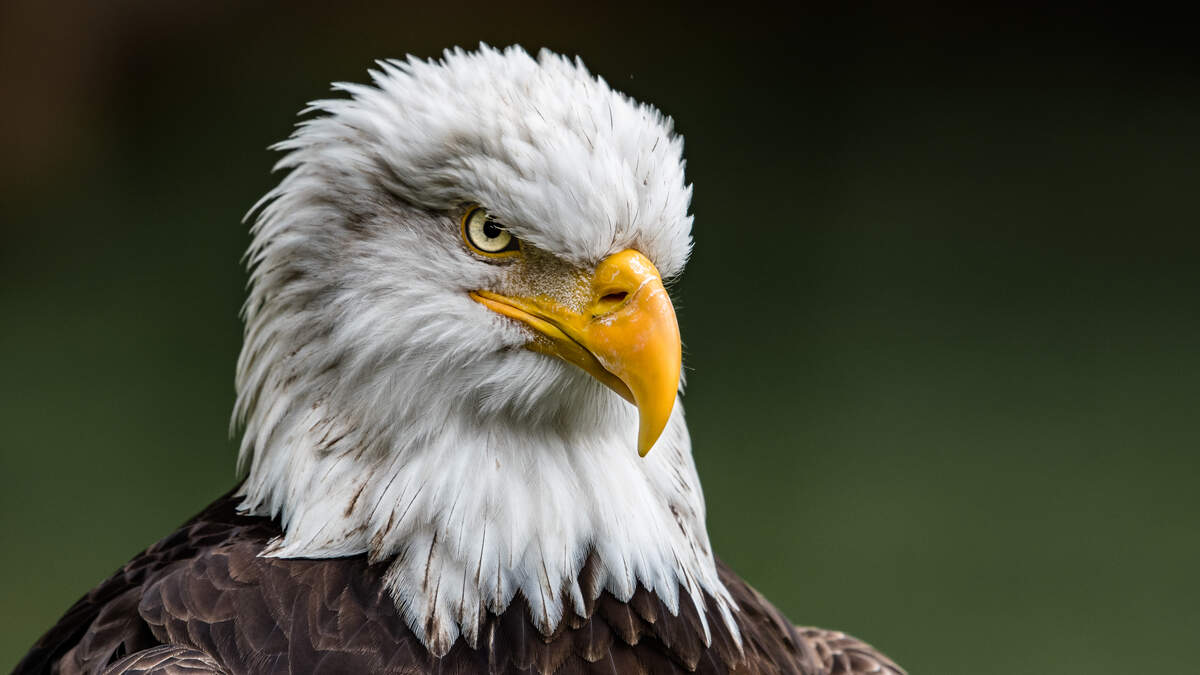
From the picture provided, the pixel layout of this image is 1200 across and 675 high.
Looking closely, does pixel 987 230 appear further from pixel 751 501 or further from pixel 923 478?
pixel 751 501

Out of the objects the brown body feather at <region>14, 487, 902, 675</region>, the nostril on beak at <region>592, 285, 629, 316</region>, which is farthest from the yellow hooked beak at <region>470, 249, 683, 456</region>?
the brown body feather at <region>14, 487, 902, 675</region>

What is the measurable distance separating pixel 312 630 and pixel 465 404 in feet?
1.22

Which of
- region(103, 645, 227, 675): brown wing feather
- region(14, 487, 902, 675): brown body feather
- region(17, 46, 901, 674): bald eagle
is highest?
region(17, 46, 901, 674): bald eagle

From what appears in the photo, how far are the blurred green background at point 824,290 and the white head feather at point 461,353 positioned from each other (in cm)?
365

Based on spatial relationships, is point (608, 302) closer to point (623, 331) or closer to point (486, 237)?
point (623, 331)

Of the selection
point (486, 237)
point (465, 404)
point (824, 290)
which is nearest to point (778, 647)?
point (465, 404)

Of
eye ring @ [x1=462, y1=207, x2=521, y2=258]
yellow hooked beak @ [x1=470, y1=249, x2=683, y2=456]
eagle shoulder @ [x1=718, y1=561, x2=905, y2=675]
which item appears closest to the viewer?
yellow hooked beak @ [x1=470, y1=249, x2=683, y2=456]

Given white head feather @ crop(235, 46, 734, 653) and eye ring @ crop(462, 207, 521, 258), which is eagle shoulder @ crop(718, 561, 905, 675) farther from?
eye ring @ crop(462, 207, 521, 258)

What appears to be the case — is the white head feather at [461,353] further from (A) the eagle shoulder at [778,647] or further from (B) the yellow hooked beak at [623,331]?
(A) the eagle shoulder at [778,647]

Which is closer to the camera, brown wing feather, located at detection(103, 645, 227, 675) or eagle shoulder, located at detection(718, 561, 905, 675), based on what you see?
brown wing feather, located at detection(103, 645, 227, 675)

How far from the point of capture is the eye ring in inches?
73.8

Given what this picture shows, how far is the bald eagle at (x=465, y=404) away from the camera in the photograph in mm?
1826

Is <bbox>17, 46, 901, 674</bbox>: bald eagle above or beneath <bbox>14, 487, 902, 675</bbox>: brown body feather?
above

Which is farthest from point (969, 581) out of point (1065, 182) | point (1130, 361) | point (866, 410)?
point (1065, 182)
